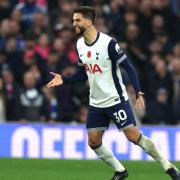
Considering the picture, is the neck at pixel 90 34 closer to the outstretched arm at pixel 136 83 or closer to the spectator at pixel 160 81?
the outstretched arm at pixel 136 83

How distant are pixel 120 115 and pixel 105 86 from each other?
0.38 metres

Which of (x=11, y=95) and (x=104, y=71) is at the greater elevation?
(x=104, y=71)

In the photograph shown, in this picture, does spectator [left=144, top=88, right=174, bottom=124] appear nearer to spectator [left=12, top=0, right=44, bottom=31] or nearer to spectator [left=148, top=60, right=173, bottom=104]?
spectator [left=148, top=60, right=173, bottom=104]

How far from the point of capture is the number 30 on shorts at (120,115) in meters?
9.37

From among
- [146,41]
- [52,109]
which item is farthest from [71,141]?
[146,41]

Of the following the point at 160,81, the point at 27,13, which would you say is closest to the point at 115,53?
the point at 160,81

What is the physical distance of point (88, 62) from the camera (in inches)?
371

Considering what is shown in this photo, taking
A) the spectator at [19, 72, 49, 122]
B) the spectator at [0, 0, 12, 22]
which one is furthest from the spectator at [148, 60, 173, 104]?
the spectator at [0, 0, 12, 22]

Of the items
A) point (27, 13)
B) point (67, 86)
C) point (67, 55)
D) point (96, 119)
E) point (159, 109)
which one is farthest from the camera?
point (27, 13)

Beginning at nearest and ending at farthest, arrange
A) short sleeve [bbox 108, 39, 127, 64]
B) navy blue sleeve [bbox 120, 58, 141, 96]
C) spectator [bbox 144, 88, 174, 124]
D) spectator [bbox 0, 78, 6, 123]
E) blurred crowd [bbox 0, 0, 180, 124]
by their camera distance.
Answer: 1. navy blue sleeve [bbox 120, 58, 141, 96]
2. short sleeve [bbox 108, 39, 127, 64]
3. spectator [bbox 0, 78, 6, 123]
4. blurred crowd [bbox 0, 0, 180, 124]
5. spectator [bbox 144, 88, 174, 124]

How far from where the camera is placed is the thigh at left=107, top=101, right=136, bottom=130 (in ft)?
30.7

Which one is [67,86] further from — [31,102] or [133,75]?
[133,75]

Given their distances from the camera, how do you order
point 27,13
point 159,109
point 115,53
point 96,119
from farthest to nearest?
point 27,13 < point 159,109 < point 96,119 < point 115,53

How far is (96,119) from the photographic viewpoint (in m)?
9.51
